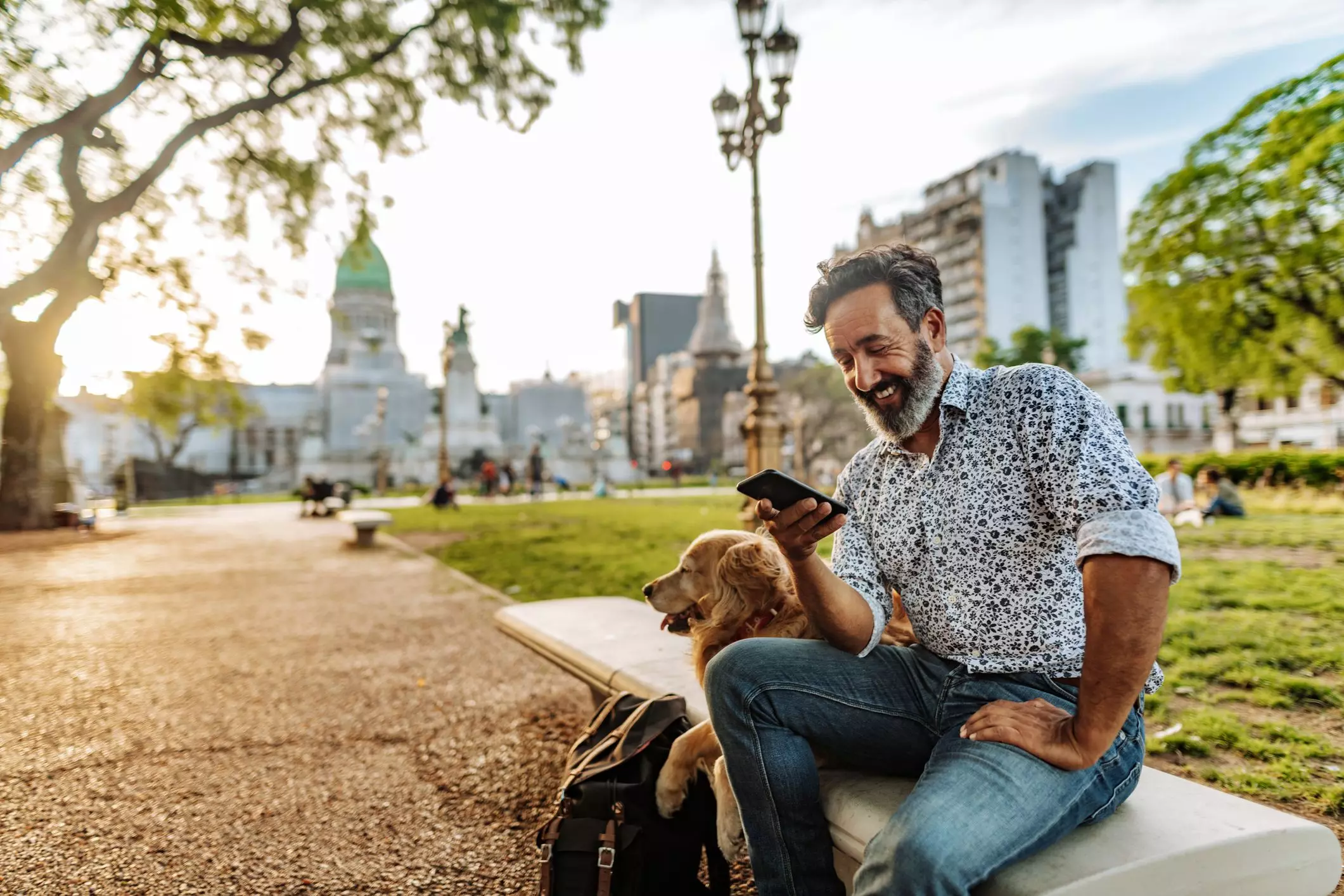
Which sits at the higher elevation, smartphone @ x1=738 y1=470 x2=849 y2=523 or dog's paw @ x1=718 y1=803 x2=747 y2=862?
smartphone @ x1=738 y1=470 x2=849 y2=523

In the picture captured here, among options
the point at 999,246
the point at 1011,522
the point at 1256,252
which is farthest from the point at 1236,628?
the point at 999,246

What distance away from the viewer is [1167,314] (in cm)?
1911

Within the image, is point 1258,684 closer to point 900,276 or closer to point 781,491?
point 900,276

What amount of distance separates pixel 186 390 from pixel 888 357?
2643 cm

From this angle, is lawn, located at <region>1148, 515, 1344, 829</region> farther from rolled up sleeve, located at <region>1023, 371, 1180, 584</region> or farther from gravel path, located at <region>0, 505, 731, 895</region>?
gravel path, located at <region>0, 505, 731, 895</region>

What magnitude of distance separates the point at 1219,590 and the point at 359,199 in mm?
17635

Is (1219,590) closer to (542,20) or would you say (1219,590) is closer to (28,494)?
(542,20)

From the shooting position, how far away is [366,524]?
14734mm

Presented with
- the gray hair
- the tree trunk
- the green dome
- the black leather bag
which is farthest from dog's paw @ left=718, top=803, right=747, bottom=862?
Answer: the green dome

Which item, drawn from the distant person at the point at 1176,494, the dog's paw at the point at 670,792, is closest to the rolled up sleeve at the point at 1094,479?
the dog's paw at the point at 670,792

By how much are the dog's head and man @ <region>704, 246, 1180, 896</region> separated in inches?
13.2

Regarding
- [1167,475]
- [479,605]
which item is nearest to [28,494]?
[479,605]

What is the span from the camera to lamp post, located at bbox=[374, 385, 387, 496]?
1767 inches

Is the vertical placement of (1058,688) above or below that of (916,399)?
below
